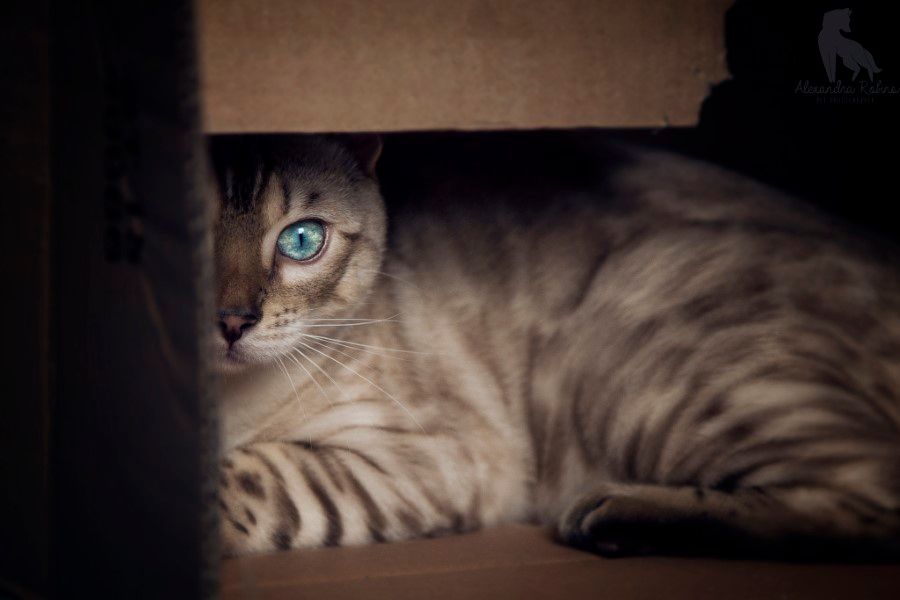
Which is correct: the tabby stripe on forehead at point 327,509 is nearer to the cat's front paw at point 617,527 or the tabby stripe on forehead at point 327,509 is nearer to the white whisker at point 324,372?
the white whisker at point 324,372

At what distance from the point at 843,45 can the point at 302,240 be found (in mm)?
1137

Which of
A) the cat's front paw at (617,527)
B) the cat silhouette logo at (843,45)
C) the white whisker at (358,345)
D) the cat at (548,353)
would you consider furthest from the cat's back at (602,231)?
the cat's front paw at (617,527)

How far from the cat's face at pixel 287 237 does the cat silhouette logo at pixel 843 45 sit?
0.93 m

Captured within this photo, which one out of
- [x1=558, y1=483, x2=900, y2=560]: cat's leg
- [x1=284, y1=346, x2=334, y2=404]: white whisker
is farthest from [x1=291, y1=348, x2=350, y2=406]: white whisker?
[x1=558, y1=483, x2=900, y2=560]: cat's leg

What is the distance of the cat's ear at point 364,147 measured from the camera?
1574 millimetres

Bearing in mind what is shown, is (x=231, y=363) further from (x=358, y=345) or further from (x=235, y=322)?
(x=358, y=345)

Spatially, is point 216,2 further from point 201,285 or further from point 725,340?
point 725,340

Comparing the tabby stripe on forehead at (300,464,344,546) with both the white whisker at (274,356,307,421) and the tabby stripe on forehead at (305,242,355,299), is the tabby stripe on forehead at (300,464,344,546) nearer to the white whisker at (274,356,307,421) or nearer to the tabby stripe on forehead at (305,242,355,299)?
the white whisker at (274,356,307,421)

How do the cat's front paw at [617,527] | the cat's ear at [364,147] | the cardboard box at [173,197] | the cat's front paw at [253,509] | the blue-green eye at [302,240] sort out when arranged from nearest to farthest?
the cardboard box at [173,197] < the cat's front paw at [617,527] < the cat's front paw at [253,509] < the blue-green eye at [302,240] < the cat's ear at [364,147]

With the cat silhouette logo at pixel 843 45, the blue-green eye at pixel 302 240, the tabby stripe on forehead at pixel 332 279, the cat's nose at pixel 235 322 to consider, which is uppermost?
the cat silhouette logo at pixel 843 45

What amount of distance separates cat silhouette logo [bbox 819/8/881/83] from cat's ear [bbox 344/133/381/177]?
3.04 ft

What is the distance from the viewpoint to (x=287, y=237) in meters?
1.46

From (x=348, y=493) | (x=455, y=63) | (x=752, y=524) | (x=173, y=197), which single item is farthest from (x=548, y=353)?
(x=173, y=197)

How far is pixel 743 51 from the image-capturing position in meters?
1.56
